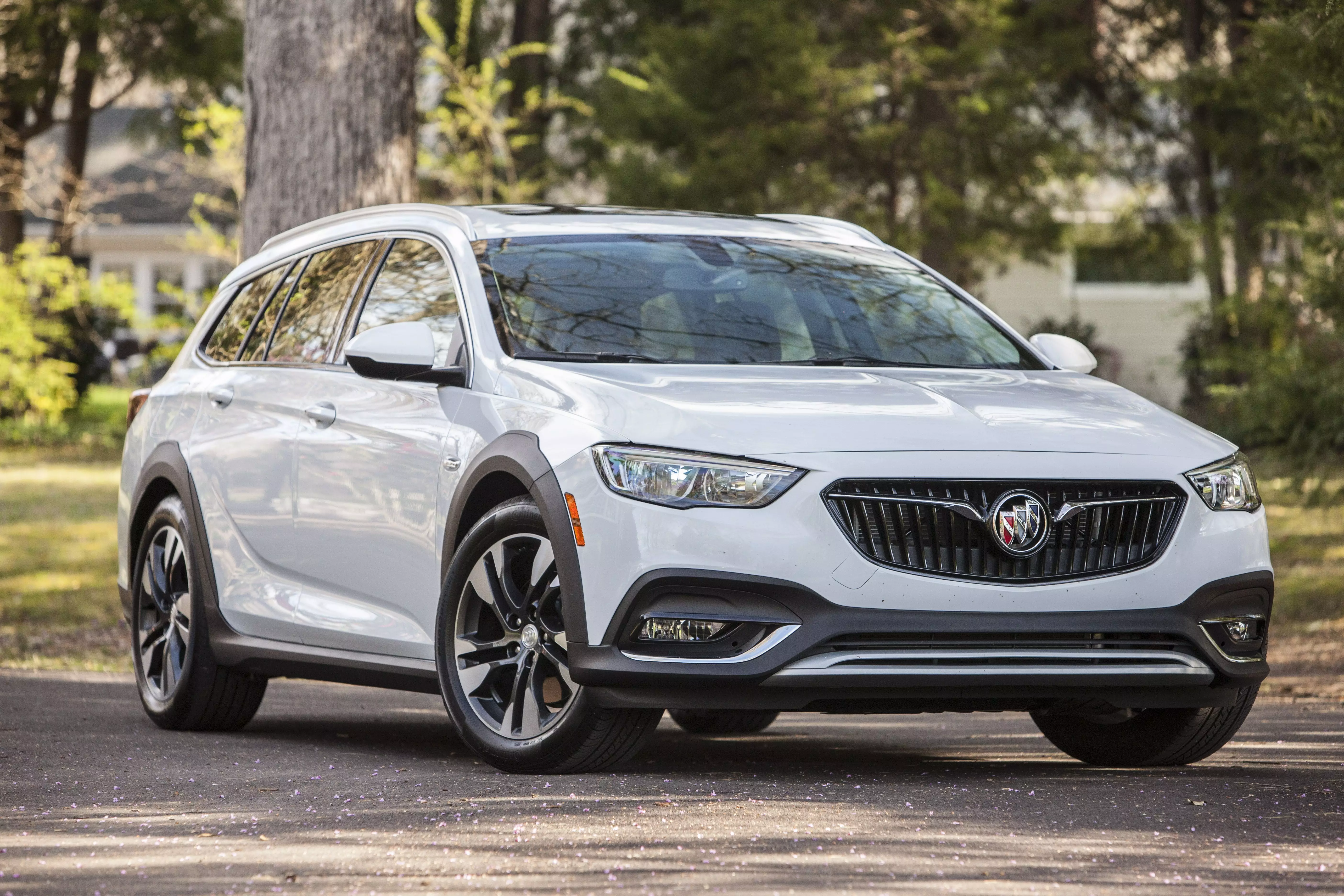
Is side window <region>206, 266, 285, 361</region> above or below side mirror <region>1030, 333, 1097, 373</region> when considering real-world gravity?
below

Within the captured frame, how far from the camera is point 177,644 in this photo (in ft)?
25.1

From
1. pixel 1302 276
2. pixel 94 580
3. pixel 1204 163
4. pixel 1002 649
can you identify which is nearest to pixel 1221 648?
pixel 1002 649

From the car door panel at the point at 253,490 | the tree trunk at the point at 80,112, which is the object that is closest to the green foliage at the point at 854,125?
the tree trunk at the point at 80,112

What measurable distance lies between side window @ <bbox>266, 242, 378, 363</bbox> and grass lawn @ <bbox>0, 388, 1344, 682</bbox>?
4.26 meters

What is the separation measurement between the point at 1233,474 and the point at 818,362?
51.1 inches

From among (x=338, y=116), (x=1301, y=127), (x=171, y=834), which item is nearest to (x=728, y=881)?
(x=171, y=834)

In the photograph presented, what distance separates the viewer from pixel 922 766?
6297 millimetres

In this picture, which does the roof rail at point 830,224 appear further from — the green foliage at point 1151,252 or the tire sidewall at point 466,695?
the green foliage at point 1151,252

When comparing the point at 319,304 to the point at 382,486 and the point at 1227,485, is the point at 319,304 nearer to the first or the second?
the point at 382,486

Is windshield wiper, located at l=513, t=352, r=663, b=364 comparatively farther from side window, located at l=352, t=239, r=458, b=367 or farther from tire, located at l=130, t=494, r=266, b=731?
tire, located at l=130, t=494, r=266, b=731

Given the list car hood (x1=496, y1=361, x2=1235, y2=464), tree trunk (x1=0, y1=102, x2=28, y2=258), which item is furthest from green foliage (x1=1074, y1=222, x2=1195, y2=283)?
car hood (x1=496, y1=361, x2=1235, y2=464)

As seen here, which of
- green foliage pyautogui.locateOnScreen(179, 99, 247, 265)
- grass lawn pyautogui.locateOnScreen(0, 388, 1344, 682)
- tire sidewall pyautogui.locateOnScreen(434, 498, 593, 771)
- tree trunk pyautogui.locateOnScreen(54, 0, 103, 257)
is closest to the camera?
tire sidewall pyautogui.locateOnScreen(434, 498, 593, 771)

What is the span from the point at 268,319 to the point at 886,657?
11.3ft

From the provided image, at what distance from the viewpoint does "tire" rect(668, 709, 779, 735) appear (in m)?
7.98
